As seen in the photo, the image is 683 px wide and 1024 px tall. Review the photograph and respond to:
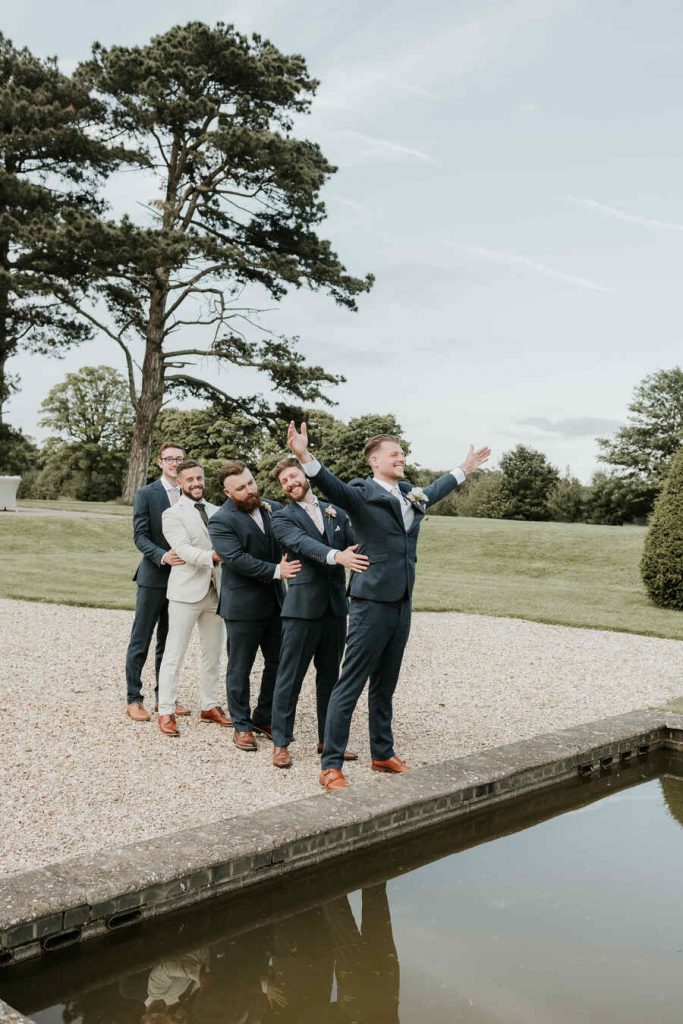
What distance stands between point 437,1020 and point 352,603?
237 cm

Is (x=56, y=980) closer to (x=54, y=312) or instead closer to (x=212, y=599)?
(x=212, y=599)

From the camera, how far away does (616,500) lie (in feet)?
145

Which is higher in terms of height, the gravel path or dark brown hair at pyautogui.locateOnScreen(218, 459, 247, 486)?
dark brown hair at pyautogui.locateOnScreen(218, 459, 247, 486)

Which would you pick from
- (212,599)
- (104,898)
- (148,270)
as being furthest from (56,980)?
(148,270)

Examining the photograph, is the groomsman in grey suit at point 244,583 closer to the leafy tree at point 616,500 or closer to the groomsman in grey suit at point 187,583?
the groomsman in grey suit at point 187,583

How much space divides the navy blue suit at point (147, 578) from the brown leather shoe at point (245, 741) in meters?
0.92

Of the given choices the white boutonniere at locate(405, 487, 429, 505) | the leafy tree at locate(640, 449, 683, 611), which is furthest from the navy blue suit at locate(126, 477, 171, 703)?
the leafy tree at locate(640, 449, 683, 611)

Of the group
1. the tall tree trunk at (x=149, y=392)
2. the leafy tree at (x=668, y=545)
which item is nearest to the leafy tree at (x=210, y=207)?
the tall tree trunk at (x=149, y=392)

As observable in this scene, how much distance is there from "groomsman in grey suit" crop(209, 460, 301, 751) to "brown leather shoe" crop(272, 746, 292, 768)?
1.01ft

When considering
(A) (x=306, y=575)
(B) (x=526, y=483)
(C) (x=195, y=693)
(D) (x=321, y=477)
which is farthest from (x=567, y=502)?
(D) (x=321, y=477)

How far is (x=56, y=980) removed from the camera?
10.7ft

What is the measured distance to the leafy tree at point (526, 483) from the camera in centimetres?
4188

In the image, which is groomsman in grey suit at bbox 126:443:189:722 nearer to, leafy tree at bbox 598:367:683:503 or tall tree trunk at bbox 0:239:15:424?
tall tree trunk at bbox 0:239:15:424

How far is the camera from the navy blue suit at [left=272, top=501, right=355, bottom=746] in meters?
Result: 5.36
